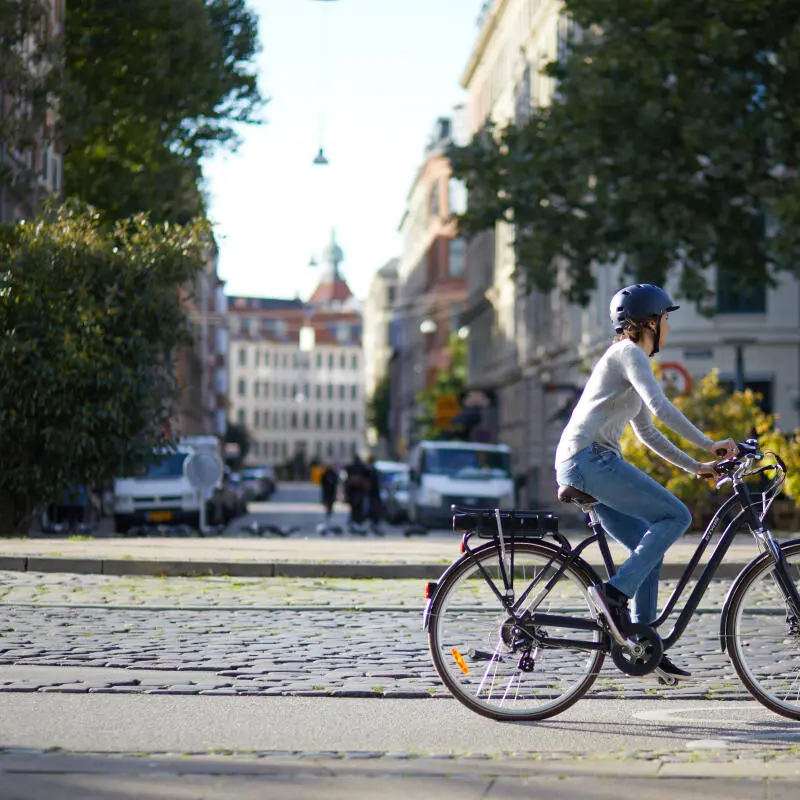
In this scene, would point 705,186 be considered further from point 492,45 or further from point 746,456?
point 492,45

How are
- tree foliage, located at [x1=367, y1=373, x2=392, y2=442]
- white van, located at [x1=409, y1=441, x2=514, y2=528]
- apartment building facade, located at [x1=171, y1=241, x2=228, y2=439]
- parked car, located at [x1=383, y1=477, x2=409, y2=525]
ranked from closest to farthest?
white van, located at [x1=409, y1=441, x2=514, y2=528] < parked car, located at [x1=383, y1=477, x2=409, y2=525] < apartment building facade, located at [x1=171, y1=241, x2=228, y2=439] < tree foliage, located at [x1=367, y1=373, x2=392, y2=442]

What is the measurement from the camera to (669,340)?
41.9 meters

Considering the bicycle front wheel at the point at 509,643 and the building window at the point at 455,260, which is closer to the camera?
the bicycle front wheel at the point at 509,643

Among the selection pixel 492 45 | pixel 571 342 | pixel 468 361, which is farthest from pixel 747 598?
pixel 468 361

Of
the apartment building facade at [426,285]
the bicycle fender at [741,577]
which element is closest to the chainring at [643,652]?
the bicycle fender at [741,577]

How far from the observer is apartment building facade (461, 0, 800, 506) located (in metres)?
42.0

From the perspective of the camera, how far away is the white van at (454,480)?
39031 mm

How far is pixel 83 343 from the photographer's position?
25.2 metres

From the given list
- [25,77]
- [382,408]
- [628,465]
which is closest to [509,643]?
[628,465]

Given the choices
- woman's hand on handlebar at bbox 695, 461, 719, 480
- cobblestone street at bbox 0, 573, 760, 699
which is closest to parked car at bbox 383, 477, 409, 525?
cobblestone street at bbox 0, 573, 760, 699

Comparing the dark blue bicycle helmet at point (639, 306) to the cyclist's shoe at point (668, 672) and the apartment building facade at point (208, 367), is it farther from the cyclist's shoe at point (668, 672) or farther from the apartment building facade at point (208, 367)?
the apartment building facade at point (208, 367)

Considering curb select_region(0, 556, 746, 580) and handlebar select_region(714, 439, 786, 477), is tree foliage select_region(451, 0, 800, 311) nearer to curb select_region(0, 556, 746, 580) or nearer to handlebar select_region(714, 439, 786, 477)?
curb select_region(0, 556, 746, 580)

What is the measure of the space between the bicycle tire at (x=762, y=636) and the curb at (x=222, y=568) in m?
9.12

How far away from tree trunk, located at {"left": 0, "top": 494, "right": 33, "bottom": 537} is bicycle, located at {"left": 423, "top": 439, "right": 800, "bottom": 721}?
19753mm
